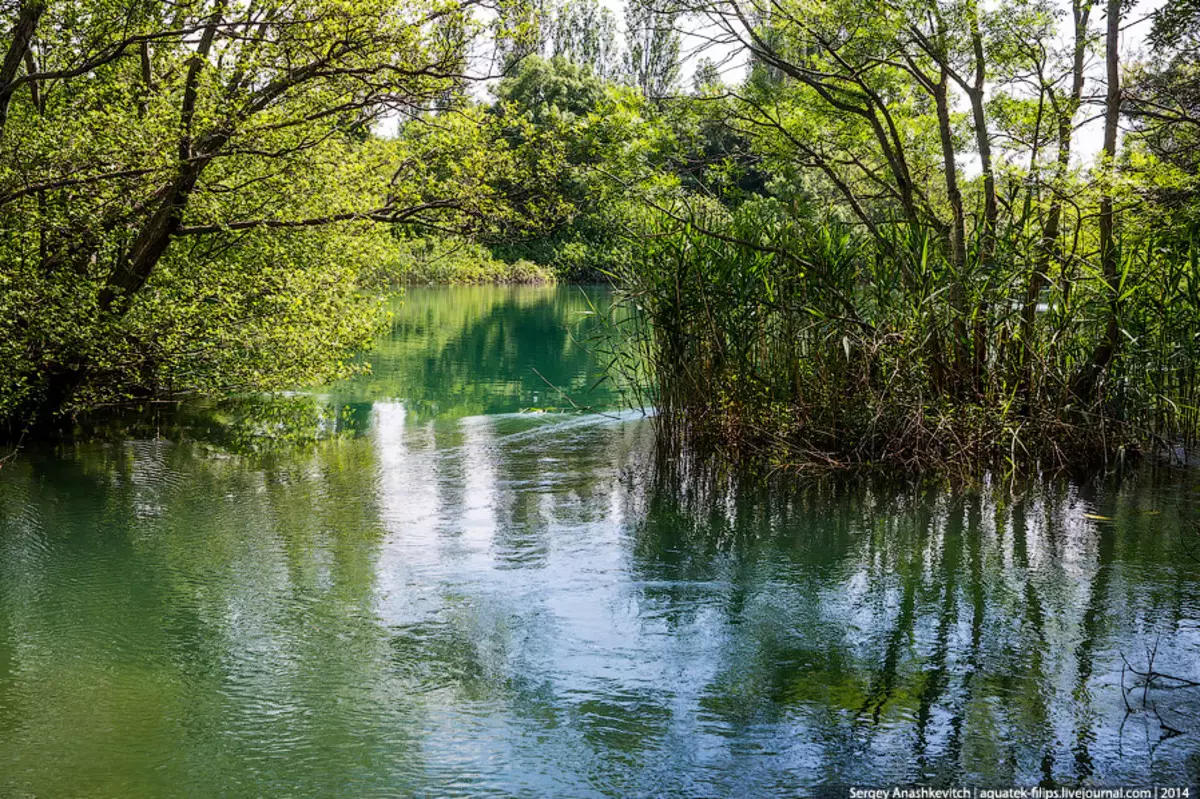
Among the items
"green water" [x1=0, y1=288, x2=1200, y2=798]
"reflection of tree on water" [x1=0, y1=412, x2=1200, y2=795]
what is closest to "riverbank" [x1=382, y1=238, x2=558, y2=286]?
"green water" [x1=0, y1=288, x2=1200, y2=798]

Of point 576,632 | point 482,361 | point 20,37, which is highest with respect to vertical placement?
point 20,37

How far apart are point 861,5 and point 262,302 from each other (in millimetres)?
6227

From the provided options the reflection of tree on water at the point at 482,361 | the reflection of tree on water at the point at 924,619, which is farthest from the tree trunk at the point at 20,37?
the reflection of tree on water at the point at 924,619

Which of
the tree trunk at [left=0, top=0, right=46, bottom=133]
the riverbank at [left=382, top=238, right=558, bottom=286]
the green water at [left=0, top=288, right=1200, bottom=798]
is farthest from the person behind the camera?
the riverbank at [left=382, top=238, right=558, bottom=286]

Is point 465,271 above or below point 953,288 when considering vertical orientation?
above

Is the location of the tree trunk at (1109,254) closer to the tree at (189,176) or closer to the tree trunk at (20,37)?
the tree at (189,176)

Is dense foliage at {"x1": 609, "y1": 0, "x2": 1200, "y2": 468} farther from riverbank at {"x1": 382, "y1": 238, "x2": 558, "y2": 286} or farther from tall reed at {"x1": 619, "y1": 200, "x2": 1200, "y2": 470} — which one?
riverbank at {"x1": 382, "y1": 238, "x2": 558, "y2": 286}

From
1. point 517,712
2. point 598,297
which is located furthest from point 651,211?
point 598,297

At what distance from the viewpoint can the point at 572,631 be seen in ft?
16.5

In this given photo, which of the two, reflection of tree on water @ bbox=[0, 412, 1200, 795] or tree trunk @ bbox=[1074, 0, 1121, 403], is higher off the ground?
tree trunk @ bbox=[1074, 0, 1121, 403]

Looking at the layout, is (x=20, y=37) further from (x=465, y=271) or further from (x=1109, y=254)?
(x=465, y=271)

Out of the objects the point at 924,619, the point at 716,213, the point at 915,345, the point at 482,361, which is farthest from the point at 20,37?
the point at 482,361

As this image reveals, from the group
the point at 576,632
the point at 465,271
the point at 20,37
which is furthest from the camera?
the point at 465,271

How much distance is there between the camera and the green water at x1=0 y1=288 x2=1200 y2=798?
12.1ft
